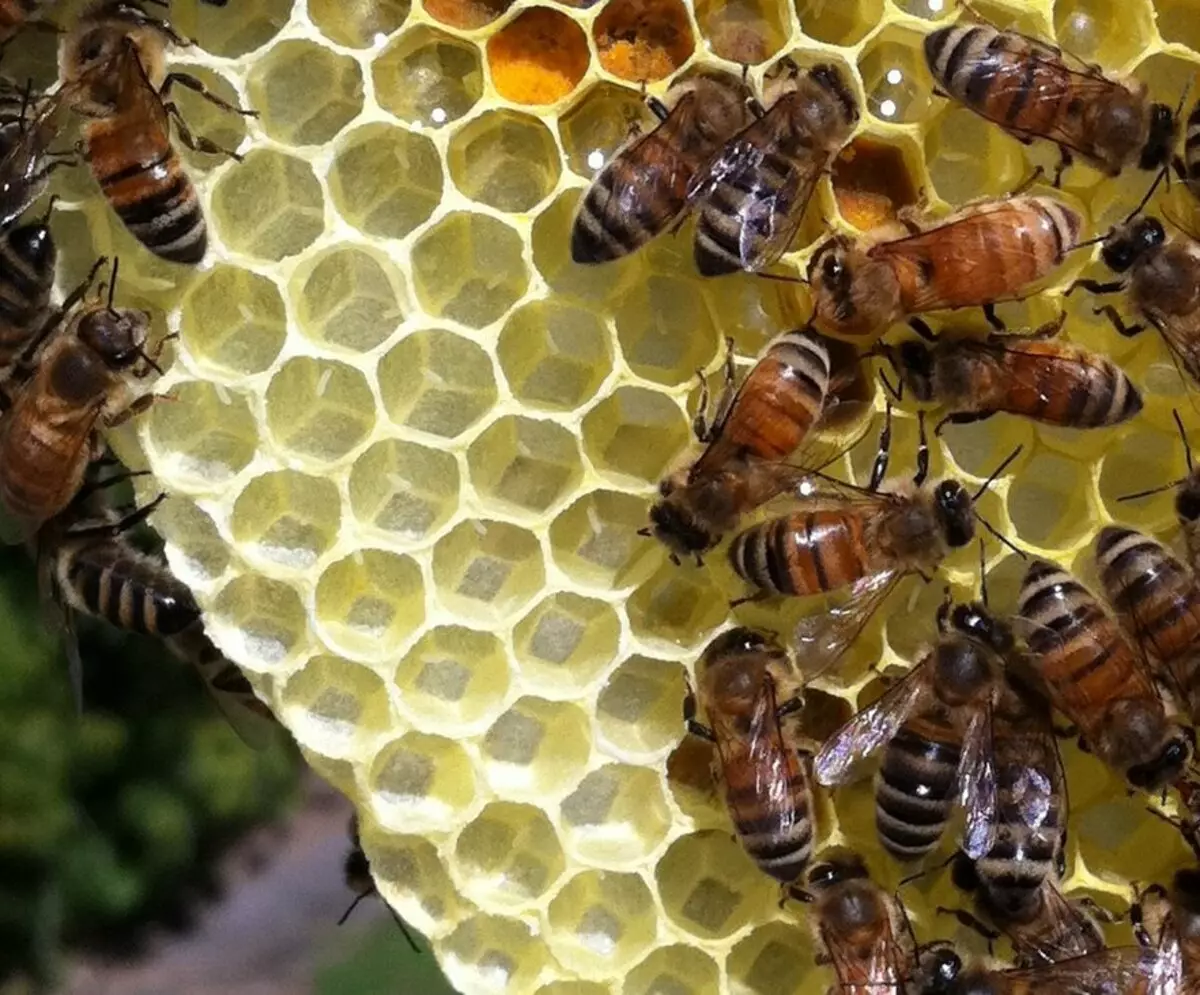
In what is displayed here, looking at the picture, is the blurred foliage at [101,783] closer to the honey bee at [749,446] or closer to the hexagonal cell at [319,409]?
the hexagonal cell at [319,409]

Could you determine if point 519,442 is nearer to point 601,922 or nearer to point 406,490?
point 406,490

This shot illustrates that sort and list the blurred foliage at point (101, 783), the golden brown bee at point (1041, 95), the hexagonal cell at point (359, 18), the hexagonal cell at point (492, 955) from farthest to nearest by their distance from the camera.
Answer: the blurred foliage at point (101, 783)
the hexagonal cell at point (492, 955)
the hexagonal cell at point (359, 18)
the golden brown bee at point (1041, 95)

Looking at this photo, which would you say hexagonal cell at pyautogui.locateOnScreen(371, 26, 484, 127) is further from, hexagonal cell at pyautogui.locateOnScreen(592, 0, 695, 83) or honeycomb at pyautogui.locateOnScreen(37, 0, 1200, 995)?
hexagonal cell at pyautogui.locateOnScreen(592, 0, 695, 83)

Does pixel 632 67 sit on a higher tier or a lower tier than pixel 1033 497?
higher

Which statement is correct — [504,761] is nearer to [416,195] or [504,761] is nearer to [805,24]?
[416,195]

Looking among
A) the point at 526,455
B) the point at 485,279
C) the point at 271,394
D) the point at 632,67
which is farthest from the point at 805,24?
the point at 271,394

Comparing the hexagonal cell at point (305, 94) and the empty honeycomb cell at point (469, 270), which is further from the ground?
the hexagonal cell at point (305, 94)

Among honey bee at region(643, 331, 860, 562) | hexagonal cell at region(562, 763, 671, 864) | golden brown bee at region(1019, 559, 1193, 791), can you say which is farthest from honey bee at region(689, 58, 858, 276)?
hexagonal cell at region(562, 763, 671, 864)

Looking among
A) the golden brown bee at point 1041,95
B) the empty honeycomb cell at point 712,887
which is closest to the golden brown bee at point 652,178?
the golden brown bee at point 1041,95
